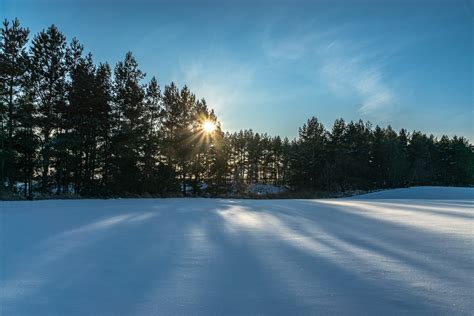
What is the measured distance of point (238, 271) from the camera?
6.66 feet

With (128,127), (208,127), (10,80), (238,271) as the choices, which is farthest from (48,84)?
(238,271)

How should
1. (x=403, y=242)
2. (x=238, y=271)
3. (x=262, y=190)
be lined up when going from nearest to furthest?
1. (x=238, y=271)
2. (x=403, y=242)
3. (x=262, y=190)

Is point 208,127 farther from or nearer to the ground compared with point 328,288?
farther from the ground

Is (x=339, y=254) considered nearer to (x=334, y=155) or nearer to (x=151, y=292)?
(x=151, y=292)

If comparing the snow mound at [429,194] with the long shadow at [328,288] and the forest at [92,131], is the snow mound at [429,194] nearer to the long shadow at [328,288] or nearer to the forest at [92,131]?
the forest at [92,131]

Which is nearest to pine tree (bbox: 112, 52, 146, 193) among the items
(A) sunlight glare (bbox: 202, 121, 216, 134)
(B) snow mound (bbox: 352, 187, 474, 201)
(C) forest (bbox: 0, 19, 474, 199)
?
(C) forest (bbox: 0, 19, 474, 199)

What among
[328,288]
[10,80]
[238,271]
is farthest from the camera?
[10,80]

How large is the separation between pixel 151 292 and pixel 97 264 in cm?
85

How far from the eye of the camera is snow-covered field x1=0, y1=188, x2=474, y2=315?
151 cm

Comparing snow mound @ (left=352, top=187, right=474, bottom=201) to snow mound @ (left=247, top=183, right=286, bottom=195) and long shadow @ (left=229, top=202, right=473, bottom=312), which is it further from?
long shadow @ (left=229, top=202, right=473, bottom=312)

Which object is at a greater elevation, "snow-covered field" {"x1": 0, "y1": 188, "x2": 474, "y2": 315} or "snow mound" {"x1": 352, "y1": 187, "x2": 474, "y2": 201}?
"snow-covered field" {"x1": 0, "y1": 188, "x2": 474, "y2": 315}

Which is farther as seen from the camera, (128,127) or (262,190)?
(262,190)

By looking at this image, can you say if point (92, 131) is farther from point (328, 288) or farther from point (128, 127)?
point (328, 288)

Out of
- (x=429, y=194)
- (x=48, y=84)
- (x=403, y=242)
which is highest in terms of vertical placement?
(x=48, y=84)
